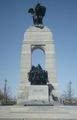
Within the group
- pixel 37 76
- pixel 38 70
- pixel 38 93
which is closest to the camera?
pixel 38 93

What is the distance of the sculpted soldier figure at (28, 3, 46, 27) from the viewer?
30.4 metres

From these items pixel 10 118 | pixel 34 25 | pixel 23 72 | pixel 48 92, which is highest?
pixel 34 25

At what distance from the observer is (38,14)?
3069cm

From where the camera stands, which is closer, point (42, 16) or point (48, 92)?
point (48, 92)

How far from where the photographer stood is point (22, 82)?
28219 mm

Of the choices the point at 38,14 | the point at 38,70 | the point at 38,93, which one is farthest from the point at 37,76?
the point at 38,14

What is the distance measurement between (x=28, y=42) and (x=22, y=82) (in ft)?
14.9

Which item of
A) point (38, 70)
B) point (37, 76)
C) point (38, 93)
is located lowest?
point (38, 93)

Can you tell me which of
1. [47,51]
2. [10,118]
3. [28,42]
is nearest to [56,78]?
[47,51]

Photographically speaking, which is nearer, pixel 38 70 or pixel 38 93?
pixel 38 93

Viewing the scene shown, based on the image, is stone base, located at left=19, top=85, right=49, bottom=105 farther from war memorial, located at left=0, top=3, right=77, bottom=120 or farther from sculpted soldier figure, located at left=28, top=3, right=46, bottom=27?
sculpted soldier figure, located at left=28, top=3, right=46, bottom=27

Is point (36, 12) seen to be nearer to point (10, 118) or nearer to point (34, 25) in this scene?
point (34, 25)

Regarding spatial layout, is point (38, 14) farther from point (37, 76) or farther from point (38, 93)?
point (38, 93)

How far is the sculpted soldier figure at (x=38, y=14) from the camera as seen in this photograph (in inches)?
1198
